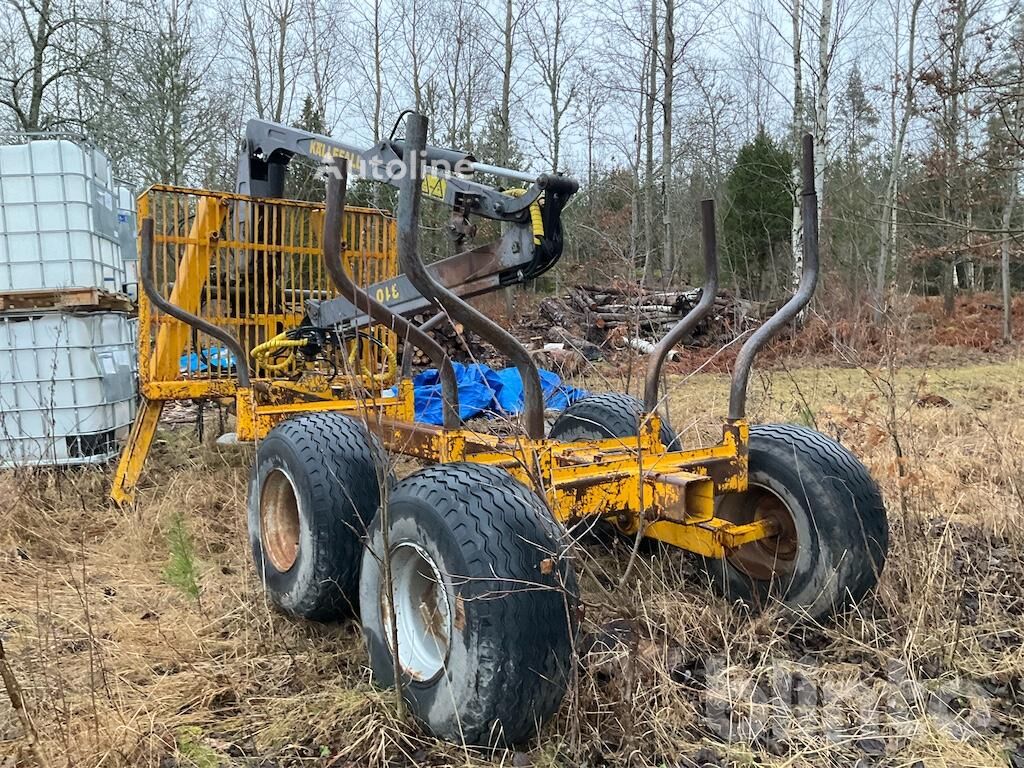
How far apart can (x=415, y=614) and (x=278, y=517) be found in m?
1.06

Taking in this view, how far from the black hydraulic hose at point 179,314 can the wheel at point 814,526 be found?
2.70 meters

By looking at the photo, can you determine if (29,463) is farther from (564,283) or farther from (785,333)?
(564,283)

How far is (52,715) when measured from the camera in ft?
7.93

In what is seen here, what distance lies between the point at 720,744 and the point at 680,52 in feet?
66.3

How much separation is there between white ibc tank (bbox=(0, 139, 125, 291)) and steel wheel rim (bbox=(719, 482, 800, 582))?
14.7 ft

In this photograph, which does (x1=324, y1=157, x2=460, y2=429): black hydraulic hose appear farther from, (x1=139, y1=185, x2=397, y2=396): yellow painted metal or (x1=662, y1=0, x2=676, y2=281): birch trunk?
(x1=662, y1=0, x2=676, y2=281): birch trunk

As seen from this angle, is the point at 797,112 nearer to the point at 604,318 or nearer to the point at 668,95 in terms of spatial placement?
the point at 668,95

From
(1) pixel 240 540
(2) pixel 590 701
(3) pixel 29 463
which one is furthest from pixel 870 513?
(3) pixel 29 463

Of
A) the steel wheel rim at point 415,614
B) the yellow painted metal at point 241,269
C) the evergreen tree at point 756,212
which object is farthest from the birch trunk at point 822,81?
the steel wheel rim at point 415,614

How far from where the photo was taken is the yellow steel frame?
103 inches

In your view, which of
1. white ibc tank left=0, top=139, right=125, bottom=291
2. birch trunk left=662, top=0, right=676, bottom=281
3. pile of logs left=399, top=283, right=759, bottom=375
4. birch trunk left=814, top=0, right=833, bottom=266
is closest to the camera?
white ibc tank left=0, top=139, right=125, bottom=291

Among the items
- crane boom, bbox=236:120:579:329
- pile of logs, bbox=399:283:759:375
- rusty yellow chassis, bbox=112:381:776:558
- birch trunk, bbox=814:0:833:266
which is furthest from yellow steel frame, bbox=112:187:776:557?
birch trunk, bbox=814:0:833:266

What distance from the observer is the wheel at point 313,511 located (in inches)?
113
